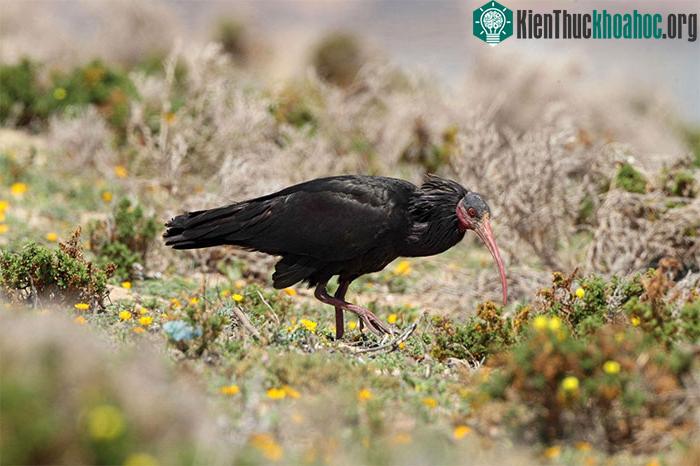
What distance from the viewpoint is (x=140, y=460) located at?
3.35 metres

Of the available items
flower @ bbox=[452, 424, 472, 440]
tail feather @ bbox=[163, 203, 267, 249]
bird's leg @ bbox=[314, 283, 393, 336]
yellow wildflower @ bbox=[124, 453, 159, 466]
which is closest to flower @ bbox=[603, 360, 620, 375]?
flower @ bbox=[452, 424, 472, 440]

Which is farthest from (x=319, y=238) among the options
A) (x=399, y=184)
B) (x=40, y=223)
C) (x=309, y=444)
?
(x=40, y=223)

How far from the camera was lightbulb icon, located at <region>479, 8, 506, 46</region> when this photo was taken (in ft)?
41.7

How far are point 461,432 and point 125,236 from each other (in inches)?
198

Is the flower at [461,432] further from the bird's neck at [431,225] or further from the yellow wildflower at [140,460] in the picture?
the bird's neck at [431,225]

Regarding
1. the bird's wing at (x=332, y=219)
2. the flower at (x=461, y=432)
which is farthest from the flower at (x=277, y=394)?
the bird's wing at (x=332, y=219)

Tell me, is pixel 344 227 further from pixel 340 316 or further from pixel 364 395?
pixel 364 395

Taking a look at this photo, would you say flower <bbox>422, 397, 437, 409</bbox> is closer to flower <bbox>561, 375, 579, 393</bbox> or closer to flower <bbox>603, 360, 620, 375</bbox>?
flower <bbox>561, 375, 579, 393</bbox>

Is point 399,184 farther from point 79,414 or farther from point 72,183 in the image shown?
point 72,183

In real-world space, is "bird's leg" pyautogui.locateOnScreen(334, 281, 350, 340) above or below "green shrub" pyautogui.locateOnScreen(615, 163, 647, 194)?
below

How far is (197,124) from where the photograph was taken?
1175cm

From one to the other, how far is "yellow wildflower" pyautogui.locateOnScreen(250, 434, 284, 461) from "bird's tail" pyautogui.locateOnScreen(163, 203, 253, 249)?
9.50ft

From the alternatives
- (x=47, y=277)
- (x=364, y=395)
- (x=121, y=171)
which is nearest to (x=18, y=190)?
(x=121, y=171)

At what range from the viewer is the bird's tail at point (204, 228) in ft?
23.0
